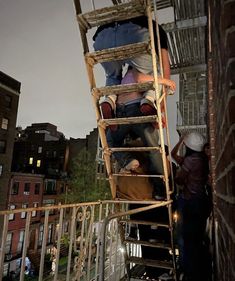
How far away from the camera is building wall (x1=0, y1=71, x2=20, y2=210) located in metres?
27.9

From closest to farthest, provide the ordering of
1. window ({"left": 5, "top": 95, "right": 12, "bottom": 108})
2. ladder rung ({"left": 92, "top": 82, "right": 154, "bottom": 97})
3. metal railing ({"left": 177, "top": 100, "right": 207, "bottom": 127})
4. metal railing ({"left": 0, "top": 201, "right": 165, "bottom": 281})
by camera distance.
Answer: metal railing ({"left": 0, "top": 201, "right": 165, "bottom": 281}) < ladder rung ({"left": 92, "top": 82, "right": 154, "bottom": 97}) < metal railing ({"left": 177, "top": 100, "right": 207, "bottom": 127}) < window ({"left": 5, "top": 95, "right": 12, "bottom": 108})

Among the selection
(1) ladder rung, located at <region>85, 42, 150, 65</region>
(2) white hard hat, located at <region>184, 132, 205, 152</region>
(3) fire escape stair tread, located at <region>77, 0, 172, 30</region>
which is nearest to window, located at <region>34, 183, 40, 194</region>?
(2) white hard hat, located at <region>184, 132, 205, 152</region>

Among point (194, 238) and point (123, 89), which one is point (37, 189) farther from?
point (123, 89)

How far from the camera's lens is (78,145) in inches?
1736

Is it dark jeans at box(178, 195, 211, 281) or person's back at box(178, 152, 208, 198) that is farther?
person's back at box(178, 152, 208, 198)

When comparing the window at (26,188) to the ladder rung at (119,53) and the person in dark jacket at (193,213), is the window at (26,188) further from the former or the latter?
the ladder rung at (119,53)

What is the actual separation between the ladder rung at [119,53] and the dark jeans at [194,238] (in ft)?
7.87

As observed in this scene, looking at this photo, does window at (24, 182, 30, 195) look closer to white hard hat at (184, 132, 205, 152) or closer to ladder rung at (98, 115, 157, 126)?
white hard hat at (184, 132, 205, 152)

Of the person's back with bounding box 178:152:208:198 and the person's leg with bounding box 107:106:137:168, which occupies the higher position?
the person's leg with bounding box 107:106:137:168

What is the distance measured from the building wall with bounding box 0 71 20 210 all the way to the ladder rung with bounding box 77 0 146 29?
91.0 ft

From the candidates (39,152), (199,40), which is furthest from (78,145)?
(199,40)

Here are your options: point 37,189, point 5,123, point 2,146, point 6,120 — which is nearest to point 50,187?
point 37,189

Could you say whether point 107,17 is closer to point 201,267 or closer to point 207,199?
point 207,199

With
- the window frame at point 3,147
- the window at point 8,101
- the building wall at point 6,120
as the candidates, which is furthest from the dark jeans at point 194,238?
the window at point 8,101
